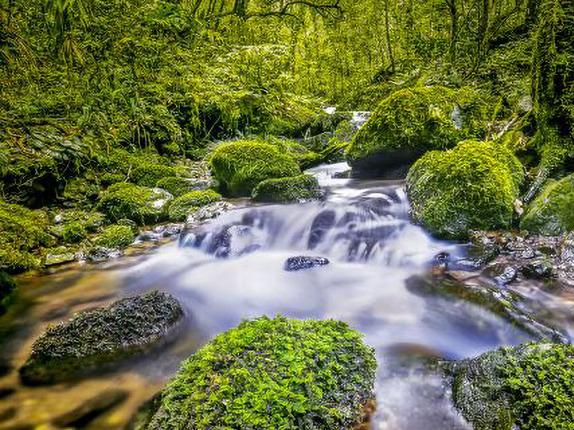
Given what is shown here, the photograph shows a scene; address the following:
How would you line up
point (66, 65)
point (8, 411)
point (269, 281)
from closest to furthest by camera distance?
1. point (66, 65)
2. point (8, 411)
3. point (269, 281)

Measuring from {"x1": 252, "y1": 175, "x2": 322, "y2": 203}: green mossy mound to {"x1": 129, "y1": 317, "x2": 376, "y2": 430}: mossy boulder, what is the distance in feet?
15.5

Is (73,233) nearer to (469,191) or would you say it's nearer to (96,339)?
(96,339)

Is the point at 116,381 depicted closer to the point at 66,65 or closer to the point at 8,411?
the point at 8,411

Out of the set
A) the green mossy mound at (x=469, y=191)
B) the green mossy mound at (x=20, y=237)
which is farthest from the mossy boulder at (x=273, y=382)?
the green mossy mound at (x=20, y=237)

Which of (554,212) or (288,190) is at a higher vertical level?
(554,212)

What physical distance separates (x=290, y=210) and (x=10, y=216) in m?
4.33

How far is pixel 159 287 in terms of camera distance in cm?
465

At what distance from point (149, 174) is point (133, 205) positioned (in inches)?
73.5

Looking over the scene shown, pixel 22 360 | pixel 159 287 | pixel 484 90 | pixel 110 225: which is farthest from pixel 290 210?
pixel 484 90

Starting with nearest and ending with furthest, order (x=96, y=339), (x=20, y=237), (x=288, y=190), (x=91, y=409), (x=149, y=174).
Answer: (x=91, y=409) < (x=96, y=339) < (x=20, y=237) < (x=288, y=190) < (x=149, y=174)

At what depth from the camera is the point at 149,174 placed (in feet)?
27.8

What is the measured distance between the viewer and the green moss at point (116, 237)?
5.77m

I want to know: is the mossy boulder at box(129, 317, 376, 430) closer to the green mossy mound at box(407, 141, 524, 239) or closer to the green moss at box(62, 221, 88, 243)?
the green mossy mound at box(407, 141, 524, 239)

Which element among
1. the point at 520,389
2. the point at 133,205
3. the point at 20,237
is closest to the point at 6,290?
the point at 20,237
